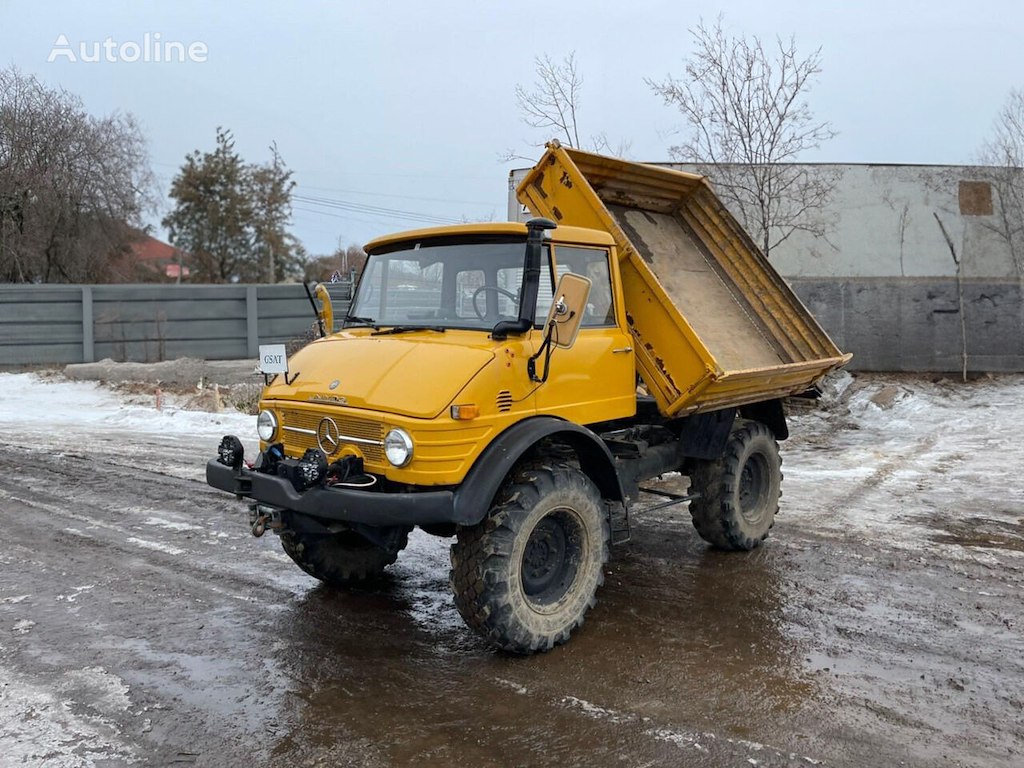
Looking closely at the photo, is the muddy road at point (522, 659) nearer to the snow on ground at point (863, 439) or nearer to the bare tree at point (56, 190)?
the snow on ground at point (863, 439)

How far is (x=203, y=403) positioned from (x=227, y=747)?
38.4ft

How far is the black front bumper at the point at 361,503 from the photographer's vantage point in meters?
4.17

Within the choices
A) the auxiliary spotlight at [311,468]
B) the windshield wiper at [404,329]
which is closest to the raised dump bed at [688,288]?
the windshield wiper at [404,329]

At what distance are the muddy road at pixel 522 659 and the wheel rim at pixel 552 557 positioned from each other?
1.10 ft

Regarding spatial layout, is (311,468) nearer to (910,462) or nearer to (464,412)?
(464,412)

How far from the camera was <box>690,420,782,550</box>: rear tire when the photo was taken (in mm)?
6477

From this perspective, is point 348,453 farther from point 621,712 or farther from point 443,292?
point 621,712

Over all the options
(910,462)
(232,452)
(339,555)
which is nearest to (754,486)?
(339,555)

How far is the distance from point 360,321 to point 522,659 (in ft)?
7.69

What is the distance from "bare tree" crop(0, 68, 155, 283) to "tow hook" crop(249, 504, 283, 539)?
24.0 meters

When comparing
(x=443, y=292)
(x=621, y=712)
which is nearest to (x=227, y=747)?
(x=621, y=712)

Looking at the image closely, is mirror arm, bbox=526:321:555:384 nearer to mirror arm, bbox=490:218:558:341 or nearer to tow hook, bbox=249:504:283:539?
mirror arm, bbox=490:218:558:341

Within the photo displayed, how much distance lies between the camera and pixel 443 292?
5.16 metres

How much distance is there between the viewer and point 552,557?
4.91 metres
